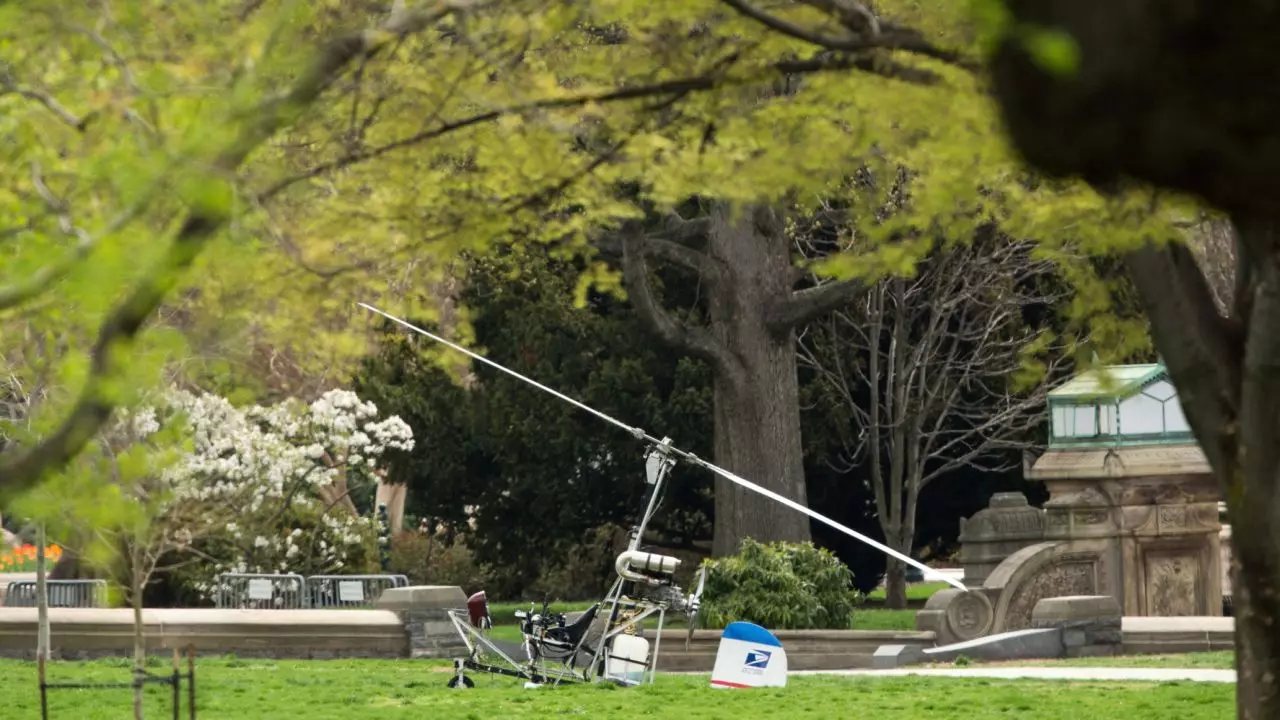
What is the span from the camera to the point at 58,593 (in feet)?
81.9

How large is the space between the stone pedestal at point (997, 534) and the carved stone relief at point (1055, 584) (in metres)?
1.47

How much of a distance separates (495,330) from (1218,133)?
85.5 ft

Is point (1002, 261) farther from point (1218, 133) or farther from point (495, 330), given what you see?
point (1218, 133)

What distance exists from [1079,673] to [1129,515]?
17.9 feet

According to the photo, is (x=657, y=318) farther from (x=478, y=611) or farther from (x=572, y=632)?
(x=478, y=611)

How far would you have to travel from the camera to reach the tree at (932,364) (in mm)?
29344

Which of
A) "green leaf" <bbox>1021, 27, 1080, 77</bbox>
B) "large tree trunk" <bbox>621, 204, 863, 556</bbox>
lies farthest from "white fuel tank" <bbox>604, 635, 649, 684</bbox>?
"green leaf" <bbox>1021, 27, 1080, 77</bbox>

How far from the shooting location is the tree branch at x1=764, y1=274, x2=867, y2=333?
2452 cm

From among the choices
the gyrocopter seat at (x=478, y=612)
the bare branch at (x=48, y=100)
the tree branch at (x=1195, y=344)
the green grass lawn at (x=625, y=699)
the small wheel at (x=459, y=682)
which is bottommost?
the green grass lawn at (x=625, y=699)

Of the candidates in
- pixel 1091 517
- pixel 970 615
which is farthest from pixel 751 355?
pixel 970 615

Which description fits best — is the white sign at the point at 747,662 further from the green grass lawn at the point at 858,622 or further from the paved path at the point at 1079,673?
the green grass lawn at the point at 858,622

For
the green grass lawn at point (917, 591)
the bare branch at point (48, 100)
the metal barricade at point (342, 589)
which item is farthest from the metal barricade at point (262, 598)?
the bare branch at point (48, 100)

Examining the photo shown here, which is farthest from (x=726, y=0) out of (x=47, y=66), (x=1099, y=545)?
(x=1099, y=545)

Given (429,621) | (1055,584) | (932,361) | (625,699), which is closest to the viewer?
(625,699)
